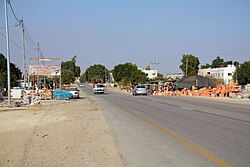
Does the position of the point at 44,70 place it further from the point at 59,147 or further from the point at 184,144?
the point at 184,144

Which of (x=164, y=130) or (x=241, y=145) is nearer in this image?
(x=241, y=145)

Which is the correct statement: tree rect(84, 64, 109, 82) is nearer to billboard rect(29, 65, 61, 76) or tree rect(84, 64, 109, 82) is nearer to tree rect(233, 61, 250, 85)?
tree rect(233, 61, 250, 85)

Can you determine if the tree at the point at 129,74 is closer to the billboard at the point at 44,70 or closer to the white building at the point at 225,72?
the white building at the point at 225,72

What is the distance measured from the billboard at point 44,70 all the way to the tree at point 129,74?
55.0m

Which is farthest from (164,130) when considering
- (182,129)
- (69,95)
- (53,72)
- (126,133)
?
(53,72)

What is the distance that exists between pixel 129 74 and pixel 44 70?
2719 inches

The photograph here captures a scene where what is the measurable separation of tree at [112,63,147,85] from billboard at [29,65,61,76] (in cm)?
5499

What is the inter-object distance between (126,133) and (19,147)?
3785 millimetres

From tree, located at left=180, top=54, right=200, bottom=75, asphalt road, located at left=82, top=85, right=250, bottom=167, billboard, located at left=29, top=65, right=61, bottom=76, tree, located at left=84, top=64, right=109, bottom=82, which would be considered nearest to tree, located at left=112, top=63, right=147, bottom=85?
tree, located at left=180, top=54, right=200, bottom=75

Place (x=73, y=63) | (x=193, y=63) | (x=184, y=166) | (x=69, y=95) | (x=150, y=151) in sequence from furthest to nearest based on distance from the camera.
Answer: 1. (x=73, y=63)
2. (x=193, y=63)
3. (x=69, y=95)
4. (x=150, y=151)
5. (x=184, y=166)

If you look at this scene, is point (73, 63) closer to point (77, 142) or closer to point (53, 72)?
point (53, 72)

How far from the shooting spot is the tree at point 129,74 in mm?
103075

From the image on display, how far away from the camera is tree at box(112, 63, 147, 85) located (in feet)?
338

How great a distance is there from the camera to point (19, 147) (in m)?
9.45
